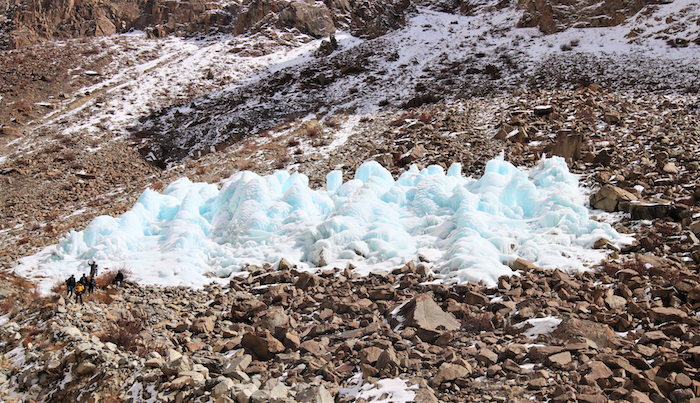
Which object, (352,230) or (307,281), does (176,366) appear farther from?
(352,230)

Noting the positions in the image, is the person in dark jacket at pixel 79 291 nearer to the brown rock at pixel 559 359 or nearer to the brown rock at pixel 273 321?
the brown rock at pixel 273 321

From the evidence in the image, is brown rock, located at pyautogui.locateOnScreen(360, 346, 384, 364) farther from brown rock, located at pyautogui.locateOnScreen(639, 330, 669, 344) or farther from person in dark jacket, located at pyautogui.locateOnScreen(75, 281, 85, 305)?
person in dark jacket, located at pyautogui.locateOnScreen(75, 281, 85, 305)

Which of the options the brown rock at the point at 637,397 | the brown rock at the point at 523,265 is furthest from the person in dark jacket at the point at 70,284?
the brown rock at the point at 637,397

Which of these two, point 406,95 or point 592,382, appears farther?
point 406,95

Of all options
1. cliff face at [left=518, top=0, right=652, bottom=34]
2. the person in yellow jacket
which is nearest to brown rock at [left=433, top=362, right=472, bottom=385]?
the person in yellow jacket

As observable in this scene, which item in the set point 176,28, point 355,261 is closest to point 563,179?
point 355,261

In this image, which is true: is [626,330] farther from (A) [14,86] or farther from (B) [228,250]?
(A) [14,86]

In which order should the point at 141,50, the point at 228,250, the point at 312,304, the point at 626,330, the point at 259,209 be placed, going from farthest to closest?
1. the point at 141,50
2. the point at 259,209
3. the point at 228,250
4. the point at 312,304
5. the point at 626,330
